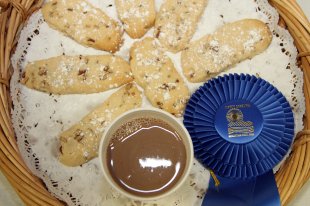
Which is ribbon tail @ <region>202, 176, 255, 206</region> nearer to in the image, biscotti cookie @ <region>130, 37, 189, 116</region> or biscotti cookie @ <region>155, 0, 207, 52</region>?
biscotti cookie @ <region>130, 37, 189, 116</region>

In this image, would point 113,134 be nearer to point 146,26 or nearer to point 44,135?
point 44,135

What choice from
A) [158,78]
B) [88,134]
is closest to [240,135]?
[158,78]

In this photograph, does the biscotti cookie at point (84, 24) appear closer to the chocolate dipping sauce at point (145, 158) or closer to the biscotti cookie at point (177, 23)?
the biscotti cookie at point (177, 23)

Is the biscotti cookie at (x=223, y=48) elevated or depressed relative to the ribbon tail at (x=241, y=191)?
elevated

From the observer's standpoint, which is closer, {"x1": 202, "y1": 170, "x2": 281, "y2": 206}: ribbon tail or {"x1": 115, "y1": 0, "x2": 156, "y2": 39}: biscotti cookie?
{"x1": 202, "y1": 170, "x2": 281, "y2": 206}: ribbon tail

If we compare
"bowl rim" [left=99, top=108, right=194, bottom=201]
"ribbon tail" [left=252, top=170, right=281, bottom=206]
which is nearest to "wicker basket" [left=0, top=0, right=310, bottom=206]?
"ribbon tail" [left=252, top=170, right=281, bottom=206]

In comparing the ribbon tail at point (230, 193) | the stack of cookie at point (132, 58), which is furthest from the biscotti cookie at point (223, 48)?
the ribbon tail at point (230, 193)
